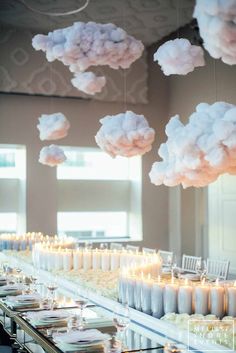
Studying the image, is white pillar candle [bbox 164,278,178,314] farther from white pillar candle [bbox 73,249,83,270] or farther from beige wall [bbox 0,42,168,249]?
beige wall [bbox 0,42,168,249]

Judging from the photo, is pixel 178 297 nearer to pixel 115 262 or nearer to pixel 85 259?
pixel 115 262

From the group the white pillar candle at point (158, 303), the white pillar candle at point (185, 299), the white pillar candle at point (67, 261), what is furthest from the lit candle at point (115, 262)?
the white pillar candle at point (185, 299)

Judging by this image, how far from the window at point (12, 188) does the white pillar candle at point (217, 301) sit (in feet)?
24.9

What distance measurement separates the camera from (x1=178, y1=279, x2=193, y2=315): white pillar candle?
4121mm

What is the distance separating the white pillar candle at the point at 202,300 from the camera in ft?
13.4

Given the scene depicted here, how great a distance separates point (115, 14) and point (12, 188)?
394 centimetres

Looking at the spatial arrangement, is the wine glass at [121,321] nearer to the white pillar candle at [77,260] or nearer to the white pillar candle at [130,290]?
the white pillar candle at [130,290]

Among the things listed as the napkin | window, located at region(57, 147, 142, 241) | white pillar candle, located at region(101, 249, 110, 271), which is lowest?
the napkin

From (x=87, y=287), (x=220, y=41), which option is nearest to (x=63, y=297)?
(x=87, y=287)

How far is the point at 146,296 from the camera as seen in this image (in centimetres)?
434

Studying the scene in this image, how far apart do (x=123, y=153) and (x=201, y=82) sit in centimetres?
561

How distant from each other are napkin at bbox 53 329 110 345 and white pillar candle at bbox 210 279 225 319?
970mm

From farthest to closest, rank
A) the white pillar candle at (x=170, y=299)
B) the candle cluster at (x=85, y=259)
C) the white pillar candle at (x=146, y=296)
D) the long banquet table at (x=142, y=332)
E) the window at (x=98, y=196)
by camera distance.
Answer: the window at (x=98, y=196), the candle cluster at (x=85, y=259), the white pillar candle at (x=146, y=296), the white pillar candle at (x=170, y=299), the long banquet table at (x=142, y=332)

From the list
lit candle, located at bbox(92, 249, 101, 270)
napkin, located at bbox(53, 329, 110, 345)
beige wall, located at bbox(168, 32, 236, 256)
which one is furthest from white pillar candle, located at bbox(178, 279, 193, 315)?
beige wall, located at bbox(168, 32, 236, 256)
